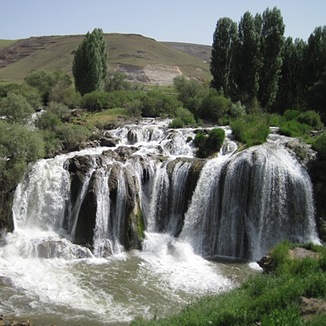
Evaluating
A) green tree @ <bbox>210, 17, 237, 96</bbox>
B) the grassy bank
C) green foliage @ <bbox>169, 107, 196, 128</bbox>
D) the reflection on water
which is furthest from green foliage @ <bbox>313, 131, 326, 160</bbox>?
green tree @ <bbox>210, 17, 237, 96</bbox>

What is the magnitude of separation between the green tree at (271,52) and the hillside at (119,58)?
61903 millimetres

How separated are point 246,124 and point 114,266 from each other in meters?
13.5

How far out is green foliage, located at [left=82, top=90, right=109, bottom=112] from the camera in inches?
1528

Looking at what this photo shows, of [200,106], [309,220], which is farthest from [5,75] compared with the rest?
[309,220]

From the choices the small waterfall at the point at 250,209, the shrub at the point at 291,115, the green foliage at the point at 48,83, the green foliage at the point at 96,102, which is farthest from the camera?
the green foliage at the point at 48,83

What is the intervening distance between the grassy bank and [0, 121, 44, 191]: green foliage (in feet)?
40.7

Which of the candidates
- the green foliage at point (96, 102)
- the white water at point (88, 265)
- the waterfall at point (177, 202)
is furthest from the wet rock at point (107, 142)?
the green foliage at point (96, 102)

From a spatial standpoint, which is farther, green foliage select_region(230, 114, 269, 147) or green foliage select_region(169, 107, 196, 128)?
green foliage select_region(169, 107, 196, 128)

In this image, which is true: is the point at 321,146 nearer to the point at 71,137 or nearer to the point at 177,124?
the point at 177,124

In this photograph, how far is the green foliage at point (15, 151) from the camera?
21.3 m

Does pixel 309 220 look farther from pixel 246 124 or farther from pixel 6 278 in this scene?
pixel 6 278

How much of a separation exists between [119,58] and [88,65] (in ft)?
246

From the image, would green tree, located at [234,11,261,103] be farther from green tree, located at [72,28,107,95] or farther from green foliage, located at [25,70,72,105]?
green foliage, located at [25,70,72,105]

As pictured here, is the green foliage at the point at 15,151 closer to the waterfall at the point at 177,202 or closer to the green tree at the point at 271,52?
the waterfall at the point at 177,202
